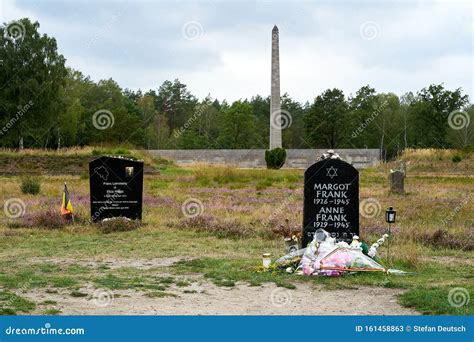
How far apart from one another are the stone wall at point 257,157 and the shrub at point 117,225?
4749 cm

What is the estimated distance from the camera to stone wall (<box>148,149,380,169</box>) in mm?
64750

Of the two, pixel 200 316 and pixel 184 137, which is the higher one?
pixel 184 137

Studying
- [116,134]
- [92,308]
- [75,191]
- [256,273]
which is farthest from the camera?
[116,134]

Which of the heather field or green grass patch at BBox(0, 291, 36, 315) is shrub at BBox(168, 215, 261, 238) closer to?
the heather field

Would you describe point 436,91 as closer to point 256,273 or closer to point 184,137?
point 184,137

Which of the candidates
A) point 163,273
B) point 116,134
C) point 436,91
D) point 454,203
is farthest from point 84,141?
point 163,273

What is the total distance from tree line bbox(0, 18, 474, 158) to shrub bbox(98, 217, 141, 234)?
45242mm

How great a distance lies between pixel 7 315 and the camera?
7.24 metres

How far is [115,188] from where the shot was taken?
680 inches

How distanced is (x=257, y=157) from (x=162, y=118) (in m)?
30.8

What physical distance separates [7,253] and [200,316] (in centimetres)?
685

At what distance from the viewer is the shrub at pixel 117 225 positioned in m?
16.0
